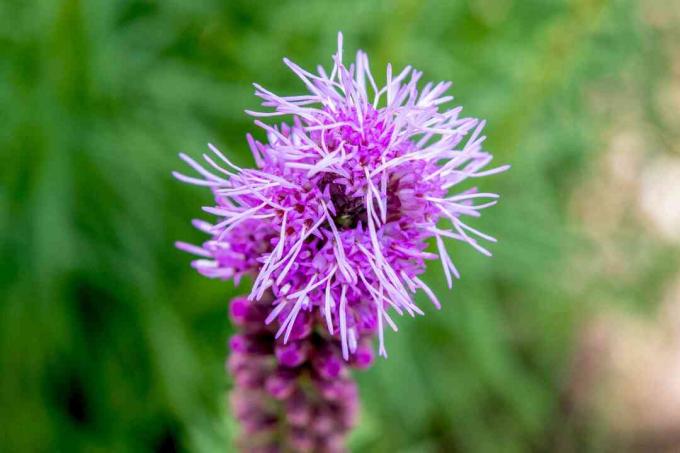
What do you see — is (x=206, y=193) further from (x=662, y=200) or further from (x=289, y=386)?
(x=662, y=200)

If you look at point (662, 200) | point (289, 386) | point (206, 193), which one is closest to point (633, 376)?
point (662, 200)

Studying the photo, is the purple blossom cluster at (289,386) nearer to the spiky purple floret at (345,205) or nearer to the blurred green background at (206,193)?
the spiky purple floret at (345,205)

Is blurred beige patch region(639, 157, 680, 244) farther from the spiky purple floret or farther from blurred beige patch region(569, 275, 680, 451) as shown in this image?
the spiky purple floret

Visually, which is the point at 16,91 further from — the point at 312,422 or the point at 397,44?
the point at 312,422

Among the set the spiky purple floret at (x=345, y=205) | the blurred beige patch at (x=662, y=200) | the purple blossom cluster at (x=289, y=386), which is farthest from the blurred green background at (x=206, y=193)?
the spiky purple floret at (x=345, y=205)

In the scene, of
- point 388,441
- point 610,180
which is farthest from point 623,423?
point 388,441

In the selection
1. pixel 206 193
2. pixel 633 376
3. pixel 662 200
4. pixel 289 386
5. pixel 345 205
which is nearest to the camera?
pixel 345 205
